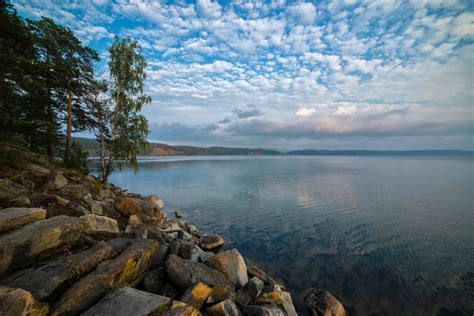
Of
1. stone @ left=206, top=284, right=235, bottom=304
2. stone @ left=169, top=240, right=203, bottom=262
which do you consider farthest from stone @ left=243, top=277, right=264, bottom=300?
stone @ left=169, top=240, right=203, bottom=262

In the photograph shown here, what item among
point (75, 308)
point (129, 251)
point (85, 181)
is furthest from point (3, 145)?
point (75, 308)

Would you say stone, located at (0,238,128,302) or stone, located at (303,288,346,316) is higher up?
stone, located at (0,238,128,302)

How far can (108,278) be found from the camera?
587 cm

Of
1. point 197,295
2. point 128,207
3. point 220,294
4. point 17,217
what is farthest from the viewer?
point 128,207

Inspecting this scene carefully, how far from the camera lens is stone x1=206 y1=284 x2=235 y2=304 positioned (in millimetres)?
6747

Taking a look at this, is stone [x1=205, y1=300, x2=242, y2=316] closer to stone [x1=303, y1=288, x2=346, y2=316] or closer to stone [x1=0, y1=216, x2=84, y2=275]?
stone [x1=303, y1=288, x2=346, y2=316]

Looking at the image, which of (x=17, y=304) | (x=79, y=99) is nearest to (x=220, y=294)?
(x=17, y=304)

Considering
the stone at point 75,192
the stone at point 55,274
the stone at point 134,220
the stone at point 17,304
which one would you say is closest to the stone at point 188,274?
the stone at point 55,274

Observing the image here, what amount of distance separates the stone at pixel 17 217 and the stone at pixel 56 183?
5700 millimetres

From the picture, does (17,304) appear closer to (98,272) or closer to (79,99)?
(98,272)

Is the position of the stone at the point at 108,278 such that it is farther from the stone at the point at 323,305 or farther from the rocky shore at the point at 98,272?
the stone at the point at 323,305

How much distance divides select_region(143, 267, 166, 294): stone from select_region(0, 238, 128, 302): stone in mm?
1656

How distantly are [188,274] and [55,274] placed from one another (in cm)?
408

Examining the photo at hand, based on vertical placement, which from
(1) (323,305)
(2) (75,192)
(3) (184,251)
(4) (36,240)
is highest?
(4) (36,240)
